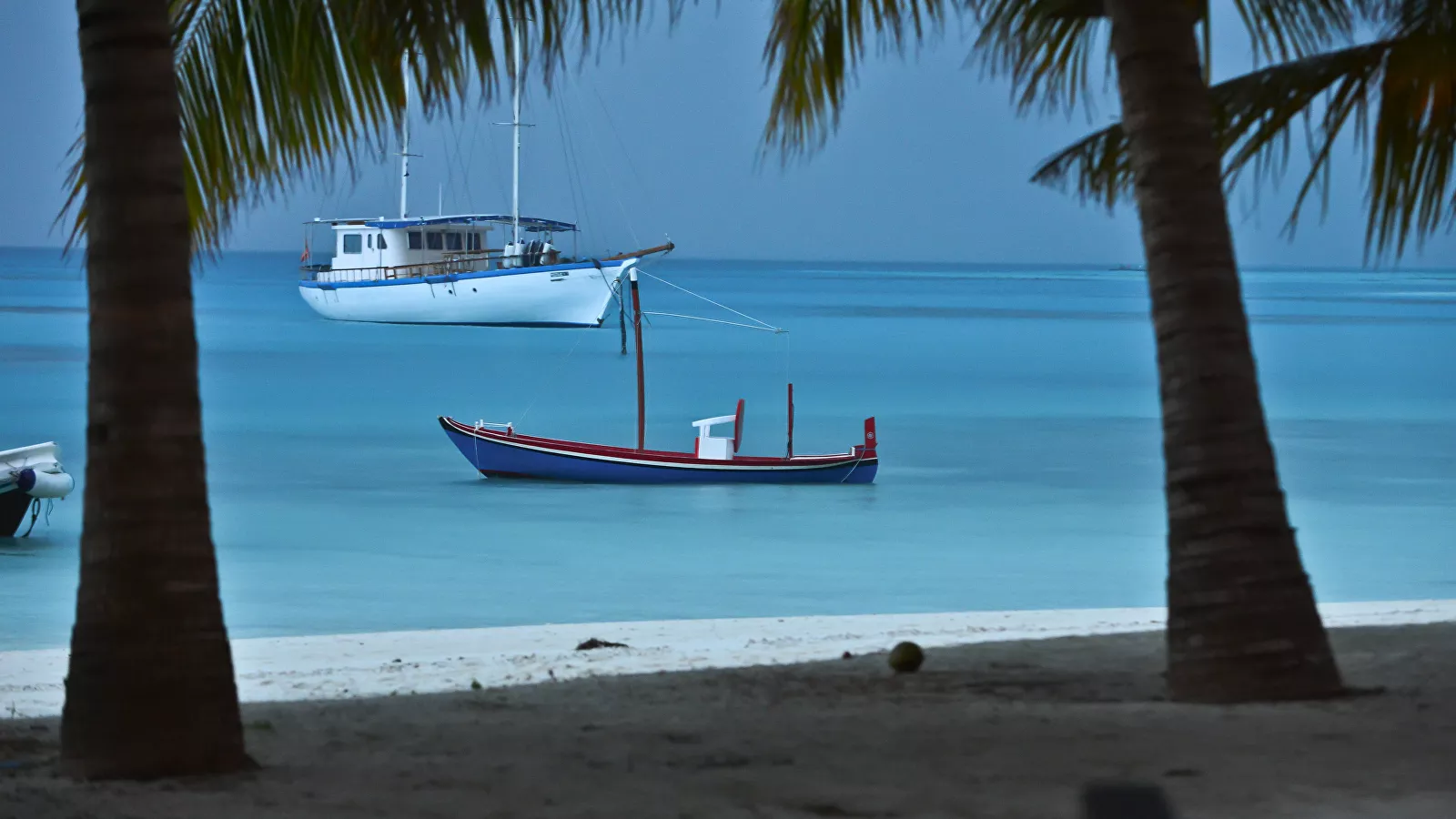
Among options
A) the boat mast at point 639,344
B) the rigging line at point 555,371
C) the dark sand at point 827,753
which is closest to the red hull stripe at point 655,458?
the boat mast at point 639,344

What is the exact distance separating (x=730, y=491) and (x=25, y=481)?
11.0 m

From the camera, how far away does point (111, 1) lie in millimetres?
4305

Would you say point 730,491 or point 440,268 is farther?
point 440,268

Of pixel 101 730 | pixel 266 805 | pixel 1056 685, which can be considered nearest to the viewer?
pixel 266 805

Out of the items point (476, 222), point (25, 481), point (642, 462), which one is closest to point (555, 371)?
point (476, 222)

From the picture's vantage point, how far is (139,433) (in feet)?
14.1

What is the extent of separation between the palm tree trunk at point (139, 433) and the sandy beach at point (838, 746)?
0.24 metres

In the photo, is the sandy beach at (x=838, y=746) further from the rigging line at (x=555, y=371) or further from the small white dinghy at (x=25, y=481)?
the rigging line at (x=555, y=371)

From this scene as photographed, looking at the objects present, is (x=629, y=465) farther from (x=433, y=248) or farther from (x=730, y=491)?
(x=433, y=248)

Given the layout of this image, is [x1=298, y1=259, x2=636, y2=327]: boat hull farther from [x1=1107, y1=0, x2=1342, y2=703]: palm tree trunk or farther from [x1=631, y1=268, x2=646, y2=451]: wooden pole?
[x1=1107, y1=0, x2=1342, y2=703]: palm tree trunk

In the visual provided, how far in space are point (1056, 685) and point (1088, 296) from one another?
182m

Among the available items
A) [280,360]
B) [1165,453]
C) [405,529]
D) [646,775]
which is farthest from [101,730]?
[280,360]

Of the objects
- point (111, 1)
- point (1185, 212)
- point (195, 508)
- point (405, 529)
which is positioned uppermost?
point (111, 1)

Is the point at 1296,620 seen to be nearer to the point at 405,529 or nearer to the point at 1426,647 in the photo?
the point at 1426,647
